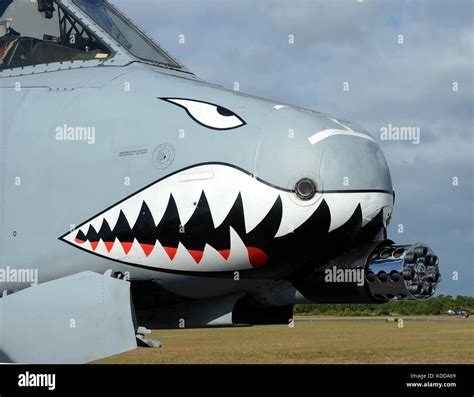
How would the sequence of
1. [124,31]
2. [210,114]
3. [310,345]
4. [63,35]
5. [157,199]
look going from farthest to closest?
[310,345] < [124,31] < [63,35] < [210,114] < [157,199]

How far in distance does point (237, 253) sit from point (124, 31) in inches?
126

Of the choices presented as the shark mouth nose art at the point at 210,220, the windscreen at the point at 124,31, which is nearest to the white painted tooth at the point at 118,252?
the shark mouth nose art at the point at 210,220

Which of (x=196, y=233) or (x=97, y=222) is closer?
(x=196, y=233)

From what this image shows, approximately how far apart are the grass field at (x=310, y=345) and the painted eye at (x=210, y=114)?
6.41 ft

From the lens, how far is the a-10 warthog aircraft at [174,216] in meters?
6.39

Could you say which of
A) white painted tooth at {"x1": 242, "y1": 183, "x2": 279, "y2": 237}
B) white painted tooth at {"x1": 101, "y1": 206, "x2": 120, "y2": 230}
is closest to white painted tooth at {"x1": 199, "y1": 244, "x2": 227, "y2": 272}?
white painted tooth at {"x1": 242, "y1": 183, "x2": 279, "y2": 237}

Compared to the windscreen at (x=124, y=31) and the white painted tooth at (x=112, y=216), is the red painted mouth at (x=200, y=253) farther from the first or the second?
the windscreen at (x=124, y=31)

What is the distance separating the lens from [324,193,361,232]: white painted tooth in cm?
636

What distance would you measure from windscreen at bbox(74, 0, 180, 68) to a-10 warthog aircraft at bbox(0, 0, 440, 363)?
0.70 m

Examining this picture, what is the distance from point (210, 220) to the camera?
6410mm

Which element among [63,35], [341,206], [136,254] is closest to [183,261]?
[136,254]

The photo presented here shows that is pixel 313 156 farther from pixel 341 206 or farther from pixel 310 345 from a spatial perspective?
pixel 310 345

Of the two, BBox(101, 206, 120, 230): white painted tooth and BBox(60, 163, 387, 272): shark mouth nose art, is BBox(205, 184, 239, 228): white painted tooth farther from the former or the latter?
BBox(101, 206, 120, 230): white painted tooth

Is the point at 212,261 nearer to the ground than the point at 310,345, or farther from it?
farther from it
